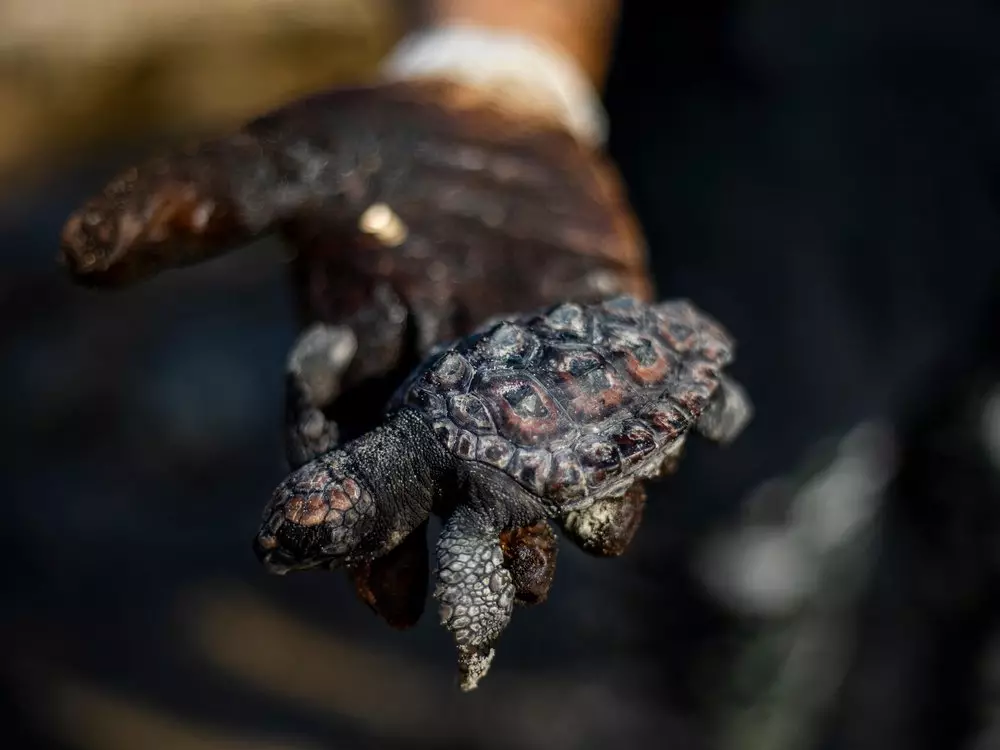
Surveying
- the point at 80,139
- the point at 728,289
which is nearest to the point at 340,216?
the point at 728,289

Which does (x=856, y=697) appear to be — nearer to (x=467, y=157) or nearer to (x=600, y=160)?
(x=600, y=160)

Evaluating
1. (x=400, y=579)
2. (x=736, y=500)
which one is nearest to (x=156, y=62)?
(x=736, y=500)

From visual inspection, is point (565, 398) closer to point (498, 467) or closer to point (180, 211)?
point (498, 467)

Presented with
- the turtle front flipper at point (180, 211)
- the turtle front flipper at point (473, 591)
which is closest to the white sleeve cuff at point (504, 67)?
the turtle front flipper at point (180, 211)

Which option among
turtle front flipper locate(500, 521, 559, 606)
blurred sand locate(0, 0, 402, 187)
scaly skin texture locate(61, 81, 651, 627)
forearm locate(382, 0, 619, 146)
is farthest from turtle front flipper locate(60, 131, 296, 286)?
blurred sand locate(0, 0, 402, 187)

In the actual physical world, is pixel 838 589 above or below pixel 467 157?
below

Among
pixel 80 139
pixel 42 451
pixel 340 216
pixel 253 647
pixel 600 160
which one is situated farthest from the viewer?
pixel 80 139

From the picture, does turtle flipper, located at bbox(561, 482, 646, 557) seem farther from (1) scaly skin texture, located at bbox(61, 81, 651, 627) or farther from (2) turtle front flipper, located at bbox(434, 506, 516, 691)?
(1) scaly skin texture, located at bbox(61, 81, 651, 627)
